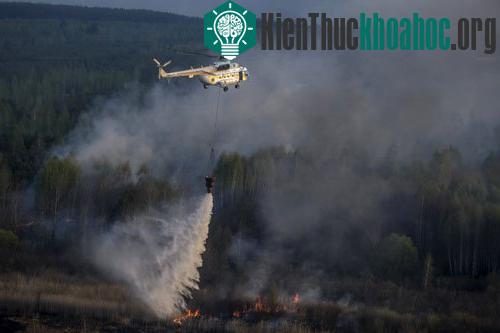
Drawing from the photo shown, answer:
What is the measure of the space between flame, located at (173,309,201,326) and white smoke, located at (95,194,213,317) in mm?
547

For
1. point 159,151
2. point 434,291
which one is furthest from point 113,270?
point 159,151

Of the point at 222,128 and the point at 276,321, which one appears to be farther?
the point at 222,128

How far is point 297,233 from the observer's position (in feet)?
179

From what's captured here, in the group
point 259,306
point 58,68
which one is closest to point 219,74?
point 259,306

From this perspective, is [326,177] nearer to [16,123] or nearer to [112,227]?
[112,227]

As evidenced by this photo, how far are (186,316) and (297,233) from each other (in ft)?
54.3

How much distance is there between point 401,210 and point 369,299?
48.1ft

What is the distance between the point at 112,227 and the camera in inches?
2127

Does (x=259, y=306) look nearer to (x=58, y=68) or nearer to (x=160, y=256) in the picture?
(x=160, y=256)

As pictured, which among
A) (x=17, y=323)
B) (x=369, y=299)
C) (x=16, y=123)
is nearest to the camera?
(x=17, y=323)

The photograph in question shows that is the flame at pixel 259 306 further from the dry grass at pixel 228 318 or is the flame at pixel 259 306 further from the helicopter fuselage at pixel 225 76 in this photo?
the helicopter fuselage at pixel 225 76

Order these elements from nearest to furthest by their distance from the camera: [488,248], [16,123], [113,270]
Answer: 1. [113,270]
2. [488,248]
3. [16,123]

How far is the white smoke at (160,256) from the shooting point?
41219 millimetres

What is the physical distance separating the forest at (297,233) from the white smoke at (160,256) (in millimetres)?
1291
